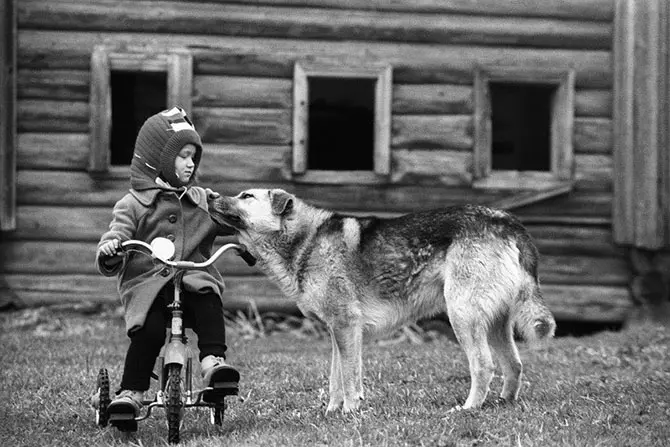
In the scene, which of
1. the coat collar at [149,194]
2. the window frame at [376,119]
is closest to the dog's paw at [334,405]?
the coat collar at [149,194]

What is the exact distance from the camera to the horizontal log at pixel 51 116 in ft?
33.5

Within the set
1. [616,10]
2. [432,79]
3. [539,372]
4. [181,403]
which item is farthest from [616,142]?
[181,403]

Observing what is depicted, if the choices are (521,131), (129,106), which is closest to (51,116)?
(129,106)

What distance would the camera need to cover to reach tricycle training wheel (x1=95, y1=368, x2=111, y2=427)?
532 centimetres

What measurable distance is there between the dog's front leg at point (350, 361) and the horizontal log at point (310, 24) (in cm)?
545

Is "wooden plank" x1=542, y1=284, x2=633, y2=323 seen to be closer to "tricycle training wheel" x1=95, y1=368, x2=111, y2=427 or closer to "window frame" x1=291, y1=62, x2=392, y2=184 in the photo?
"window frame" x1=291, y1=62, x2=392, y2=184

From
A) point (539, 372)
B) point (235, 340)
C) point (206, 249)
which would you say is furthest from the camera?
point (235, 340)

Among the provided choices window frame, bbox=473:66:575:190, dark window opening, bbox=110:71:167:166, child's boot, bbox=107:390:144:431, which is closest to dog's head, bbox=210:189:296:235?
child's boot, bbox=107:390:144:431

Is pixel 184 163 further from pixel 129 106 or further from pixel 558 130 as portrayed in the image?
pixel 129 106

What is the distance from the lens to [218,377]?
16.4 feet

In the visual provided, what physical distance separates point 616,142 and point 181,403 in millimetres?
7288

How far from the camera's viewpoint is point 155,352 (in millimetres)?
5262

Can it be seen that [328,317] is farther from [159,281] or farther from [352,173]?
[352,173]

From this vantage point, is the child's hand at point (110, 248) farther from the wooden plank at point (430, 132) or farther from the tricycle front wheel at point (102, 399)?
the wooden plank at point (430, 132)
